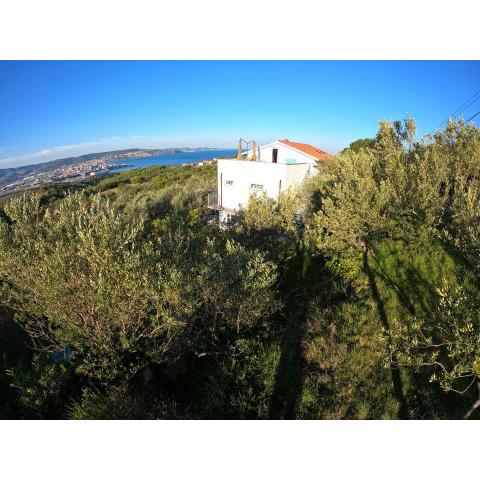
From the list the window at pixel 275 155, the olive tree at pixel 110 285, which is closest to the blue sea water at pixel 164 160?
the window at pixel 275 155

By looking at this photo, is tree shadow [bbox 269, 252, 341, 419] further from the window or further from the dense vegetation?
the window

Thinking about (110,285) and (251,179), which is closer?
(110,285)

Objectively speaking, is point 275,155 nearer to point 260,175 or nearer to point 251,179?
point 251,179

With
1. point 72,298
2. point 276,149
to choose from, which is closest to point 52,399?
point 72,298

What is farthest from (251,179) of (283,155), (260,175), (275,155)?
(275,155)

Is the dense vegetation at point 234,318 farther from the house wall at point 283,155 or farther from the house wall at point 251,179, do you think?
the house wall at point 283,155

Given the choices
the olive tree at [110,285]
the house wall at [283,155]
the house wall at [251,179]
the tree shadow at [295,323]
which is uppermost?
the house wall at [283,155]
